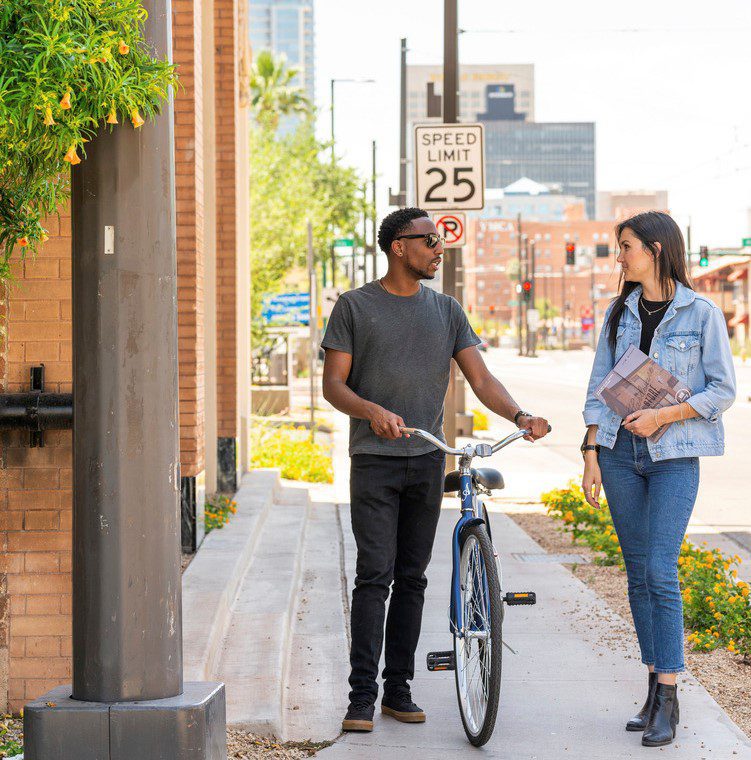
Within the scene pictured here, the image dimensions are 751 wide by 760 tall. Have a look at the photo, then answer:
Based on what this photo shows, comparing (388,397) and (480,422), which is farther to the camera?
(480,422)

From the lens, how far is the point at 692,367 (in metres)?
4.94

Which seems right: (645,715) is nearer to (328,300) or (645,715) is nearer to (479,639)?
(479,639)

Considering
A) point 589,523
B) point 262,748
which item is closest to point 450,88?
point 589,523

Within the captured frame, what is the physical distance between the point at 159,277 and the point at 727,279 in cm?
9924

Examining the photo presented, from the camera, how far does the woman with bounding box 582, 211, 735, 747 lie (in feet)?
15.9

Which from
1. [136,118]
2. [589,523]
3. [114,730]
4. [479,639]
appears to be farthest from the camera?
[589,523]

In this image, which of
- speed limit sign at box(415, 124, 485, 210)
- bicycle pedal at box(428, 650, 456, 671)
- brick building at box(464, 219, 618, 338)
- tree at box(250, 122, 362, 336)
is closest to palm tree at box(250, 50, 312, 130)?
tree at box(250, 122, 362, 336)

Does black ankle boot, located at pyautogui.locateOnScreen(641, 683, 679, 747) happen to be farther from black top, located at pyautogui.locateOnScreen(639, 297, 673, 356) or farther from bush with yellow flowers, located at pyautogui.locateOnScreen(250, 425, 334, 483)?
bush with yellow flowers, located at pyautogui.locateOnScreen(250, 425, 334, 483)

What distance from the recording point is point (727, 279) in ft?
323

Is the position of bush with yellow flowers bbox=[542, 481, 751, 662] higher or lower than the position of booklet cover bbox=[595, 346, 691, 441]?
lower

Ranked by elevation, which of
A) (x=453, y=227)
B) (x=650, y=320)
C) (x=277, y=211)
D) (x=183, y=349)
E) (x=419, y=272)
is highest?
(x=277, y=211)

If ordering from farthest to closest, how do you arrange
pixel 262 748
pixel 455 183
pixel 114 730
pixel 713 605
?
pixel 455 183
pixel 713 605
pixel 262 748
pixel 114 730

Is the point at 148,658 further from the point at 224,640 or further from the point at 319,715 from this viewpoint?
the point at 224,640

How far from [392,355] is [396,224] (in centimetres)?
53
